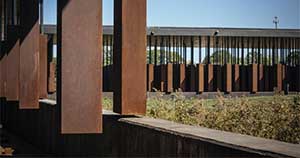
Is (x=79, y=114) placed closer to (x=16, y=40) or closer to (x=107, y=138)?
(x=107, y=138)

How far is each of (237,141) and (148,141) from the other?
1.66 metres

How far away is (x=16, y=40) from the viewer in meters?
14.0

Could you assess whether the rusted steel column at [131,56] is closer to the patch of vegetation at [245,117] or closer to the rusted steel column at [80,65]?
the rusted steel column at [80,65]

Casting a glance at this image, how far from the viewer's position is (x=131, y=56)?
6996 mm

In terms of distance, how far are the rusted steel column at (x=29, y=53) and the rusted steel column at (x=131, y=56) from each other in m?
5.24

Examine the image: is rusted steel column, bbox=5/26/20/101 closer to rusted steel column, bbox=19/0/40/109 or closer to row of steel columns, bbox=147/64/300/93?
rusted steel column, bbox=19/0/40/109

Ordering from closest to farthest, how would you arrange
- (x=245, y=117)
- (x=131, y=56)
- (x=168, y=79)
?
1. (x=131, y=56)
2. (x=245, y=117)
3. (x=168, y=79)

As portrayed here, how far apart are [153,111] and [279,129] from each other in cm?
249

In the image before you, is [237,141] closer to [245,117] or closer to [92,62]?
[92,62]

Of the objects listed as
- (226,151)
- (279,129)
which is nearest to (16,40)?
(279,129)

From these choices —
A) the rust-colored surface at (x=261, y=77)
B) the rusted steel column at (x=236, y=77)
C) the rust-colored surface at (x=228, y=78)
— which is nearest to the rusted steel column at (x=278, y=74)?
the rust-colored surface at (x=261, y=77)

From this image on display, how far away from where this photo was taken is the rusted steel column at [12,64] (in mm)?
14055

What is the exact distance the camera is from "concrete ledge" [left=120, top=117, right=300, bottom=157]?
3.58 meters

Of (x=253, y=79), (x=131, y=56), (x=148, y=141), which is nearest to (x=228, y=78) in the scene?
(x=253, y=79)
